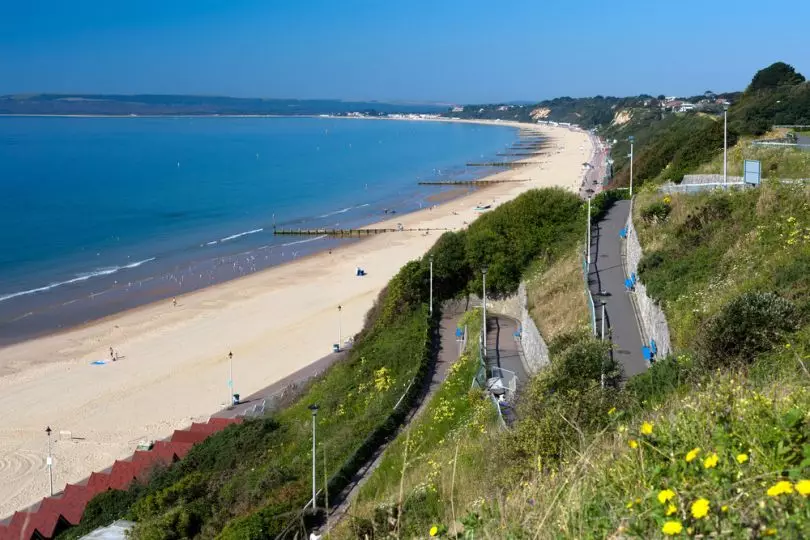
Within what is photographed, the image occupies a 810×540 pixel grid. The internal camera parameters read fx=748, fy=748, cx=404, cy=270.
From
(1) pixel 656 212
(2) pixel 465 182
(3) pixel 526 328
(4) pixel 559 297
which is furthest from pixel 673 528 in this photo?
(2) pixel 465 182

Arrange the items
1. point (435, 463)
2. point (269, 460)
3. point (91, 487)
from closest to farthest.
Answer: point (435, 463)
point (269, 460)
point (91, 487)

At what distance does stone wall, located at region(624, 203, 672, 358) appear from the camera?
13113mm

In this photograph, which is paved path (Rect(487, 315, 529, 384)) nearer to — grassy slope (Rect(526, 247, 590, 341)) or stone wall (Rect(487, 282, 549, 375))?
stone wall (Rect(487, 282, 549, 375))

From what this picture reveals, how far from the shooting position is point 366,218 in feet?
190

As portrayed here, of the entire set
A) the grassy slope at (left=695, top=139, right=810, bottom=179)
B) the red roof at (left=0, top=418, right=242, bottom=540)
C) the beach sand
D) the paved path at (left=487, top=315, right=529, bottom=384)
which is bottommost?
the beach sand

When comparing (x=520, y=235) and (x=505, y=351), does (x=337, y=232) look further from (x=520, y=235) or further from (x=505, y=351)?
(x=505, y=351)

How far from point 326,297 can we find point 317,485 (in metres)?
23.6

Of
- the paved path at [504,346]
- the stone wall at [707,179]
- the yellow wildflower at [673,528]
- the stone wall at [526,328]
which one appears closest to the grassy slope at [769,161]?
the stone wall at [707,179]

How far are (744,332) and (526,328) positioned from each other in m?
8.72

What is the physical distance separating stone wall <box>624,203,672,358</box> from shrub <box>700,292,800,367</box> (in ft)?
8.99

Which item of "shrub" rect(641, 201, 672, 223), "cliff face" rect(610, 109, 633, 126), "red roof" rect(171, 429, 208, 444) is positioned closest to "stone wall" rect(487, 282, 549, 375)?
"shrub" rect(641, 201, 672, 223)

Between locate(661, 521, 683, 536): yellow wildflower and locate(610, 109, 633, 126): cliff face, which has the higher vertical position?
locate(610, 109, 633, 126): cliff face

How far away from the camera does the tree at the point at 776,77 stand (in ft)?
165

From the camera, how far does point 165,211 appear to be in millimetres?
60281
